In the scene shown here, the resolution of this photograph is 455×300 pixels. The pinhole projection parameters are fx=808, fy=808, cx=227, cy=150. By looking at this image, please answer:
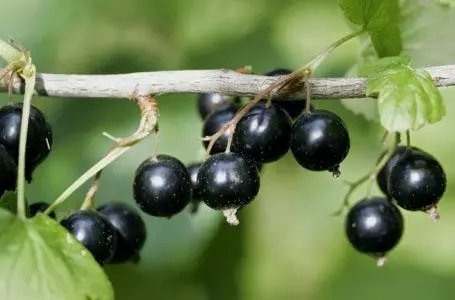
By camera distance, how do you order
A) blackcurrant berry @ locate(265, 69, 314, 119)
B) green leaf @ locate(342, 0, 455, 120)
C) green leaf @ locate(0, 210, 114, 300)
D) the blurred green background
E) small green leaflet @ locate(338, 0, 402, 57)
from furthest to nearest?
the blurred green background → green leaf @ locate(342, 0, 455, 120) → blackcurrant berry @ locate(265, 69, 314, 119) → small green leaflet @ locate(338, 0, 402, 57) → green leaf @ locate(0, 210, 114, 300)

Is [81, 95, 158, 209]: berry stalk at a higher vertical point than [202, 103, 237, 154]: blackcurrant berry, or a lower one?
higher

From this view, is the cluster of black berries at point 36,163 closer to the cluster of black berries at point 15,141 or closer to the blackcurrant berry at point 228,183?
the cluster of black berries at point 15,141

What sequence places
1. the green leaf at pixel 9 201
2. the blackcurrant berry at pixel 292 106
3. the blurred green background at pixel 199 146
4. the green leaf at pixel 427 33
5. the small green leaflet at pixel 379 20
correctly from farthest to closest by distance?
the blurred green background at pixel 199 146
the green leaf at pixel 427 33
the blackcurrant berry at pixel 292 106
the small green leaflet at pixel 379 20
the green leaf at pixel 9 201

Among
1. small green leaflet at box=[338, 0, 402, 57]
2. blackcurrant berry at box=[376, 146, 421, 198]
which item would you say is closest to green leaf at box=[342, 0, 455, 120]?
small green leaflet at box=[338, 0, 402, 57]

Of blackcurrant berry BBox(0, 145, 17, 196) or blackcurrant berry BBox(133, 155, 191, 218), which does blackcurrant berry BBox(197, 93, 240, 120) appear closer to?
blackcurrant berry BBox(133, 155, 191, 218)

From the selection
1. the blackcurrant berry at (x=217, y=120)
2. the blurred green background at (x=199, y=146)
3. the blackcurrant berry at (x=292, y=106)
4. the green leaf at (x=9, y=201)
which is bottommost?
the blurred green background at (x=199, y=146)

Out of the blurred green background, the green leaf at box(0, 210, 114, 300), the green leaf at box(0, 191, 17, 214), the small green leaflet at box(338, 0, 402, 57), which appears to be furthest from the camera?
the blurred green background

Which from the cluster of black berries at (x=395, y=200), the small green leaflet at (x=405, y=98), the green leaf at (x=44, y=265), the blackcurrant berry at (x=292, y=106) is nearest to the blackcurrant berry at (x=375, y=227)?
the cluster of black berries at (x=395, y=200)

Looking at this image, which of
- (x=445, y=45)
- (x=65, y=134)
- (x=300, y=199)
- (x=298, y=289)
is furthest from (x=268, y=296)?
(x=445, y=45)

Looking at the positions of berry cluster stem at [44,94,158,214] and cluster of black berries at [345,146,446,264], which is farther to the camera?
cluster of black berries at [345,146,446,264]
